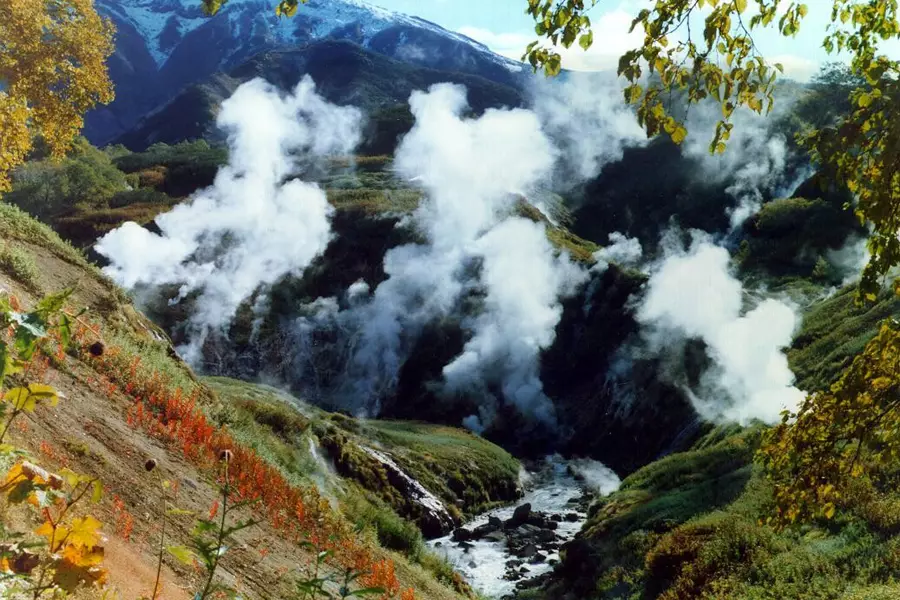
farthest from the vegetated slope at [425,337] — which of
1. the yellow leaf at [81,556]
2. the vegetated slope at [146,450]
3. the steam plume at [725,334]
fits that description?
the yellow leaf at [81,556]

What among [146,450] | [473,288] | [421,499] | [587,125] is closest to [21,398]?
[146,450]

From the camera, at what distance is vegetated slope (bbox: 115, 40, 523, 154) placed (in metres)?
167

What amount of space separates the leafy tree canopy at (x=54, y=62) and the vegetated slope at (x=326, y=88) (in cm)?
13649

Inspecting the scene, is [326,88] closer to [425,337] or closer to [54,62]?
[425,337]

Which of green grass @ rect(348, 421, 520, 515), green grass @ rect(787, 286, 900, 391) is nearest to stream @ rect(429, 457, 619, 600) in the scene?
green grass @ rect(348, 421, 520, 515)

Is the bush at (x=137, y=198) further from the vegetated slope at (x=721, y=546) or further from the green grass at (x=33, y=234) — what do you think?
the vegetated slope at (x=721, y=546)

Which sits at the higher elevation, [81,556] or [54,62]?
[54,62]

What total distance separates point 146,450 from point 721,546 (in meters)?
12.5

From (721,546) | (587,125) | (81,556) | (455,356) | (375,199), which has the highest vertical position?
(587,125)

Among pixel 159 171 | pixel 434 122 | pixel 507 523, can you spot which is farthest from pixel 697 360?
pixel 434 122

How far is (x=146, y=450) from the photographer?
32.8 feet

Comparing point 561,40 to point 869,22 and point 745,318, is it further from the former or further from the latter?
point 745,318

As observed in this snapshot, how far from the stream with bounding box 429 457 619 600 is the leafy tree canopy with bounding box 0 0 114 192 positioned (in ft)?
60.3

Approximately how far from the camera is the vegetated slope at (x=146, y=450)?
735 cm
